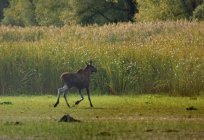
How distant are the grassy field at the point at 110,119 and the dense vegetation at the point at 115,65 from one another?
2.08m

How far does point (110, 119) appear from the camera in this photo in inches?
626

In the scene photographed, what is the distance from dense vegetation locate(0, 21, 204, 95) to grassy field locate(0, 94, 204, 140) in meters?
2.08

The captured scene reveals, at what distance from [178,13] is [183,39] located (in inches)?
871

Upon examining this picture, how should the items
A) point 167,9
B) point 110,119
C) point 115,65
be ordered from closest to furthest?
point 110,119
point 115,65
point 167,9

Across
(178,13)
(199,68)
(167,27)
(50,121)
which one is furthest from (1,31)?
(50,121)

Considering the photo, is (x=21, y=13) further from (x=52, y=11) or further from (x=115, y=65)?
(x=115, y=65)

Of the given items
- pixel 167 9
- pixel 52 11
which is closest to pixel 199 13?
pixel 167 9

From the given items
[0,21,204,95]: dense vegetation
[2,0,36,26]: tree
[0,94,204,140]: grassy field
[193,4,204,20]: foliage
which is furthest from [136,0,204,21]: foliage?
[0,94,204,140]: grassy field

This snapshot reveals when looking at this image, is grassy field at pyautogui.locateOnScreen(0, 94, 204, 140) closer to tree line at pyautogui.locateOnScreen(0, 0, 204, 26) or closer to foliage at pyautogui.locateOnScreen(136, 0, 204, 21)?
tree line at pyautogui.locateOnScreen(0, 0, 204, 26)

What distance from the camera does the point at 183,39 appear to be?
3030 cm

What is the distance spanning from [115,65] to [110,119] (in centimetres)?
1095

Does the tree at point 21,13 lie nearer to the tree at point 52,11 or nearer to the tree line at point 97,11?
the tree line at point 97,11

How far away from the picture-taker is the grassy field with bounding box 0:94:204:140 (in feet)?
40.8

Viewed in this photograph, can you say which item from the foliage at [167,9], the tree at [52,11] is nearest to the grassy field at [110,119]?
the foliage at [167,9]
